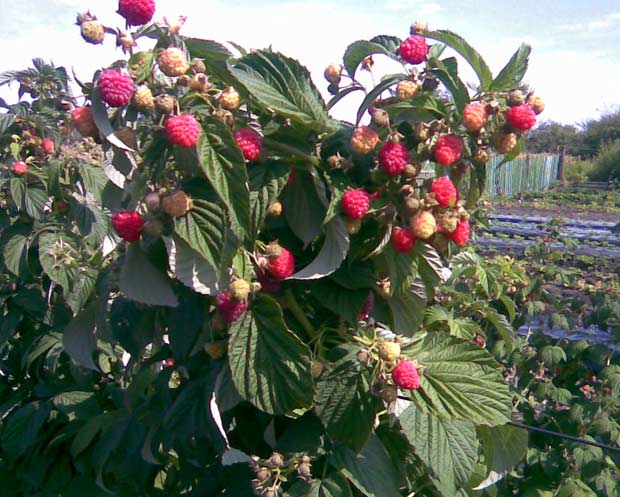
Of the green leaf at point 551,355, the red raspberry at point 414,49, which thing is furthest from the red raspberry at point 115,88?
the green leaf at point 551,355

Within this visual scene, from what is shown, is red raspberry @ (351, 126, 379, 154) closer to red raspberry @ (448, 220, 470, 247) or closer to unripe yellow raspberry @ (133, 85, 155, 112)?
red raspberry @ (448, 220, 470, 247)

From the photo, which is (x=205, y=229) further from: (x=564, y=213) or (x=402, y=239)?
(x=564, y=213)

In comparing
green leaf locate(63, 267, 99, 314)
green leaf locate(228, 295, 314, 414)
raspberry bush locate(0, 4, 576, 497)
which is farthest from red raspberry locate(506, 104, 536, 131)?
green leaf locate(63, 267, 99, 314)

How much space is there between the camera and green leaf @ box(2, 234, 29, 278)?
2.38 meters

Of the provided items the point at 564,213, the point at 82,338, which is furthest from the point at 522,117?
the point at 564,213

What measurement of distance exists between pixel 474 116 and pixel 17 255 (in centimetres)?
189

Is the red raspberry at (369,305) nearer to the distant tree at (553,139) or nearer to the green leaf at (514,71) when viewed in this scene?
the green leaf at (514,71)

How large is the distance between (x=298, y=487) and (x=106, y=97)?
2.28ft

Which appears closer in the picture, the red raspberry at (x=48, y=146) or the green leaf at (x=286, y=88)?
the green leaf at (x=286, y=88)

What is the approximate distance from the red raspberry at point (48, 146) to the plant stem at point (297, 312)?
5.26 ft

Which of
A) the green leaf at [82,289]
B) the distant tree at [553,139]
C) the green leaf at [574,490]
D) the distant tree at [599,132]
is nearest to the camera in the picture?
the green leaf at [82,289]

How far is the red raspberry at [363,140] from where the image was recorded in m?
1.04

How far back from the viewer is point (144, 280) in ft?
3.56

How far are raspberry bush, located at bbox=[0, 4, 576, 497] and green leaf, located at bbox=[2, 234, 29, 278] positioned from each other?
121 cm
